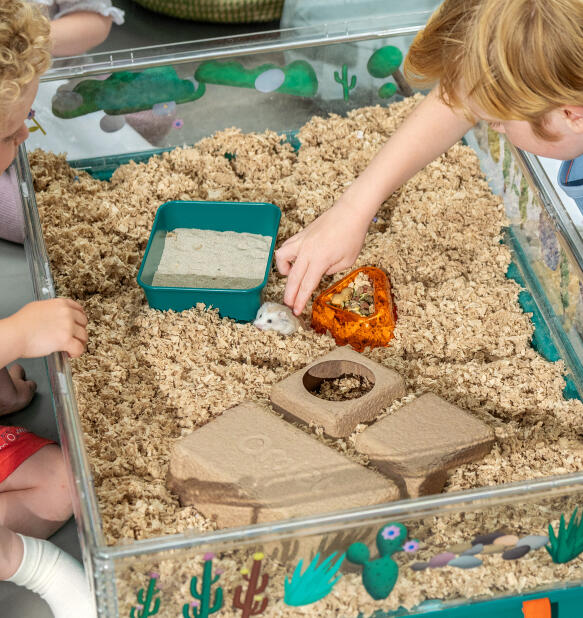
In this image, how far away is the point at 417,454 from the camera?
106cm

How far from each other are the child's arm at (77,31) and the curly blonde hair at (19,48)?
0.59 m

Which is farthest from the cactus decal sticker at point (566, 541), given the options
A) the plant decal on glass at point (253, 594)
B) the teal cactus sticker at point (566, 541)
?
the plant decal on glass at point (253, 594)

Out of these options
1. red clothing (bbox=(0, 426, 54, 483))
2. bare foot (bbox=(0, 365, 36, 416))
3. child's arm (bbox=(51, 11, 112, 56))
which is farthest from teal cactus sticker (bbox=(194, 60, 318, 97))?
red clothing (bbox=(0, 426, 54, 483))

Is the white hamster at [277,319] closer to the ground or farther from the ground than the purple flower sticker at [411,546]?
farther from the ground

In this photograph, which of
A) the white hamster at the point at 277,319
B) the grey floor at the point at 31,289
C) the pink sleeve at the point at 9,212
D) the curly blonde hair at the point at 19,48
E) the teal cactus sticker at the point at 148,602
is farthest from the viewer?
the pink sleeve at the point at 9,212

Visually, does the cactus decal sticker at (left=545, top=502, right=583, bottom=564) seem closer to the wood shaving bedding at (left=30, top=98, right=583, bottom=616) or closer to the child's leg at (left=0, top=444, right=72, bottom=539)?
the wood shaving bedding at (left=30, top=98, right=583, bottom=616)

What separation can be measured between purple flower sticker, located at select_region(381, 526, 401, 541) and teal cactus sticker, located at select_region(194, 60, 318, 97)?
108 centimetres

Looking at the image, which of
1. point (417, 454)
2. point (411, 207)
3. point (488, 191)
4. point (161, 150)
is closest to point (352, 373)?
point (417, 454)

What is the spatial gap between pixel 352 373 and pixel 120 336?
37 centimetres

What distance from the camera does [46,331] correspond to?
109 centimetres

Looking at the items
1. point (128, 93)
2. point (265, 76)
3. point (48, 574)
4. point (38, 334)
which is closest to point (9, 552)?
point (48, 574)

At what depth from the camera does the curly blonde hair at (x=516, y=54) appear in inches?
34.6

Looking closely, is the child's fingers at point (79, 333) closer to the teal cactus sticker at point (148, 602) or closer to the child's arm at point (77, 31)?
the teal cactus sticker at point (148, 602)

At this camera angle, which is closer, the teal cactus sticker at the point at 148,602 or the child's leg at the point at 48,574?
the teal cactus sticker at the point at 148,602
